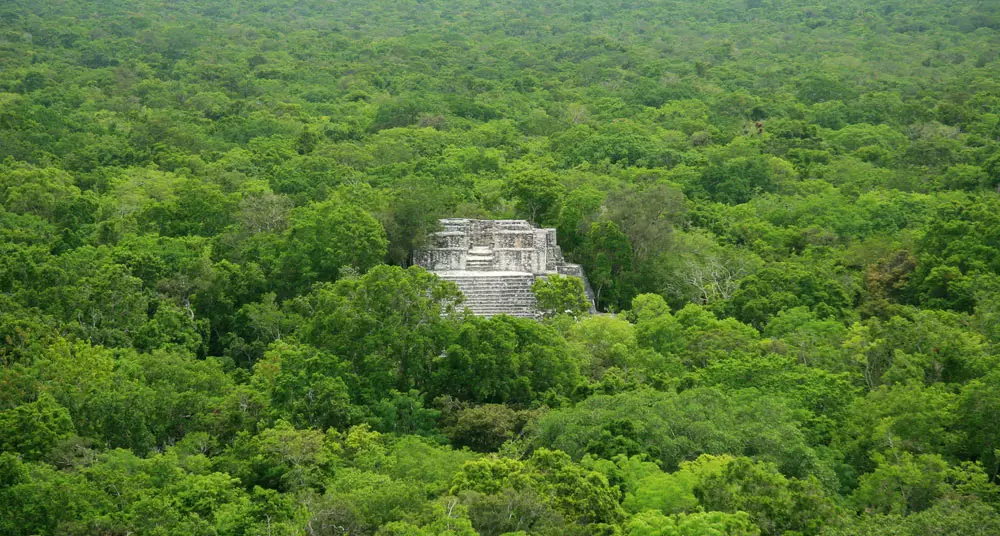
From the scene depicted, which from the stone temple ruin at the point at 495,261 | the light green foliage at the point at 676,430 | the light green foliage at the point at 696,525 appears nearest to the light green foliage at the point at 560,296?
the stone temple ruin at the point at 495,261

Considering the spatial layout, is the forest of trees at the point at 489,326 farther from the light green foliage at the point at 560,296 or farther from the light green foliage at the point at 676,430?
the light green foliage at the point at 560,296

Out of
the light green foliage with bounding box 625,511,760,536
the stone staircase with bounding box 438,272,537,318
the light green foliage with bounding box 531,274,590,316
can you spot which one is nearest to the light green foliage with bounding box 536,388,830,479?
the light green foliage with bounding box 625,511,760,536

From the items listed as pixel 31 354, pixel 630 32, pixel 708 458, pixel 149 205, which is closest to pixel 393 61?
pixel 630 32

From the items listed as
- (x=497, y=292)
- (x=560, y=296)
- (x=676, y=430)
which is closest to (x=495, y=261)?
(x=497, y=292)

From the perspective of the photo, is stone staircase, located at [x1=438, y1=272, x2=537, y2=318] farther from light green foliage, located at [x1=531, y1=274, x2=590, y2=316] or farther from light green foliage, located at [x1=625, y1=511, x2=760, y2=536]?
light green foliage, located at [x1=625, y1=511, x2=760, y2=536]

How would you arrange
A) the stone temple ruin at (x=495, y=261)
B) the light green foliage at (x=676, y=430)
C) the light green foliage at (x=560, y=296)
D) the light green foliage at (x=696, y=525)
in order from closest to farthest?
the light green foliage at (x=696, y=525) < the light green foliage at (x=676, y=430) < the light green foliage at (x=560, y=296) < the stone temple ruin at (x=495, y=261)

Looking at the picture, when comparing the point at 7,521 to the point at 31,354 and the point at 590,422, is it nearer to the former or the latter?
the point at 31,354

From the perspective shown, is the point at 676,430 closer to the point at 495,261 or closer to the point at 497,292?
the point at 497,292
